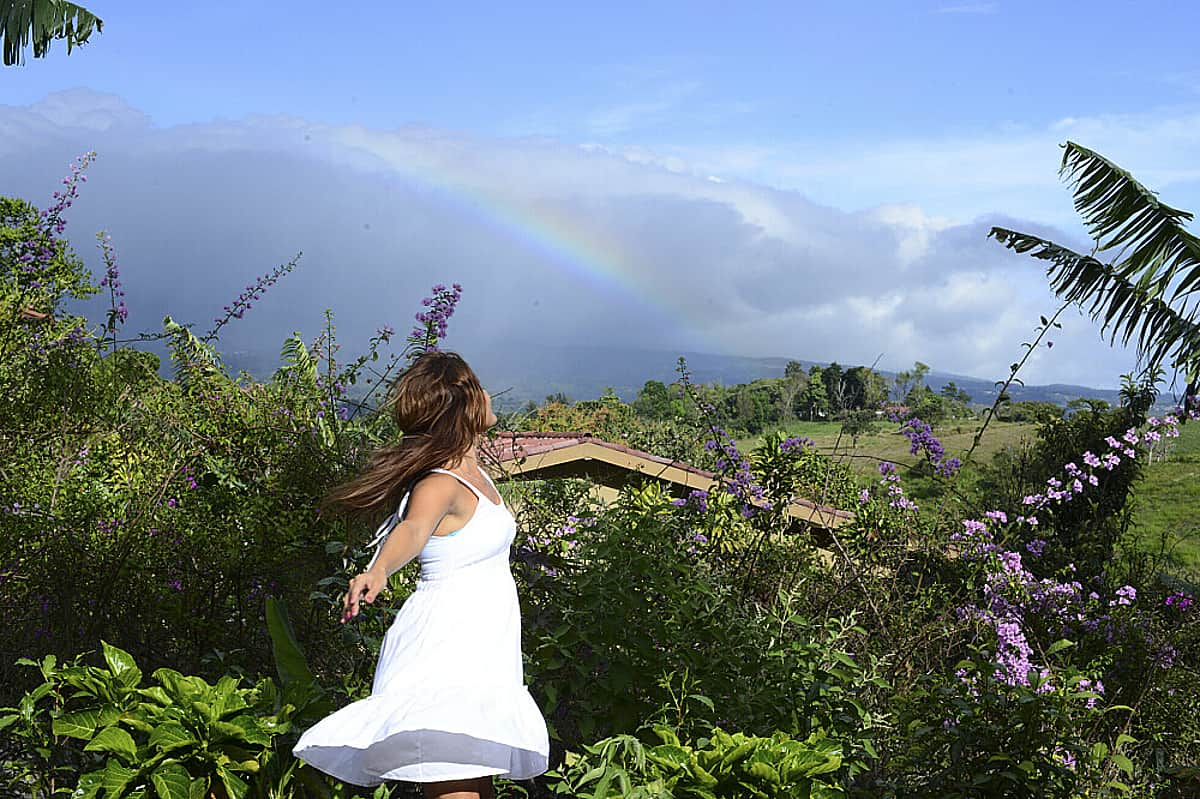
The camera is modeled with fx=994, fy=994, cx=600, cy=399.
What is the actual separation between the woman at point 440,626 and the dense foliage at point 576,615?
0.40 meters

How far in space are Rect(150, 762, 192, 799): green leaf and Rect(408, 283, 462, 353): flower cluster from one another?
349 cm

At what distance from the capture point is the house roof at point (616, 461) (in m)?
6.20

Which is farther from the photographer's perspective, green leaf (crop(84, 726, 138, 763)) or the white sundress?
green leaf (crop(84, 726, 138, 763))

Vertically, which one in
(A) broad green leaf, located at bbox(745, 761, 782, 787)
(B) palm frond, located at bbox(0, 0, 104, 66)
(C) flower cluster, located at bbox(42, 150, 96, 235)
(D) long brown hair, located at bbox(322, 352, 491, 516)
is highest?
(B) palm frond, located at bbox(0, 0, 104, 66)

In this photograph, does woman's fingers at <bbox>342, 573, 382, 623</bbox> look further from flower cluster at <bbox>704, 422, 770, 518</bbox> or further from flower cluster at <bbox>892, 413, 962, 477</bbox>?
flower cluster at <bbox>892, 413, 962, 477</bbox>

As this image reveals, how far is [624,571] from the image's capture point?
3.91 meters

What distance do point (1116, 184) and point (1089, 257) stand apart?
646mm

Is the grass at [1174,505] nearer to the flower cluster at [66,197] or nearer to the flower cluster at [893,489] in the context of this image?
the flower cluster at [893,489]

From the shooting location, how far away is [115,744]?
281 cm

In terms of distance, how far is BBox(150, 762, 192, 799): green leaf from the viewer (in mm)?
2816

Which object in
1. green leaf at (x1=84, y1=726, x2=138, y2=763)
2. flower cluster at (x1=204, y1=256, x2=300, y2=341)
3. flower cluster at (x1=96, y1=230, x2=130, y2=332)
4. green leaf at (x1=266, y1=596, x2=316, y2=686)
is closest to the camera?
green leaf at (x1=84, y1=726, x2=138, y2=763)

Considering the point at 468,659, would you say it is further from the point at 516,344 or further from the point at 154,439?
the point at 516,344

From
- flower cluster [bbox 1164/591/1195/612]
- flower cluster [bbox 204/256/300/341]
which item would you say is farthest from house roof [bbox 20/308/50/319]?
flower cluster [bbox 1164/591/1195/612]

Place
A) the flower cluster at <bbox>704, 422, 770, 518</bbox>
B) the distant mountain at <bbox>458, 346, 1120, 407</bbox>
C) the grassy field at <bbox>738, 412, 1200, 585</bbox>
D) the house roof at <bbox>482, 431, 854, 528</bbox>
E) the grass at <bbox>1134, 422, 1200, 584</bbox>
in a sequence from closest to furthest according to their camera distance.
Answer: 1. the flower cluster at <bbox>704, 422, 770, 518</bbox>
2. the house roof at <bbox>482, 431, 854, 528</bbox>
3. the distant mountain at <bbox>458, 346, 1120, 407</bbox>
4. the grassy field at <bbox>738, 412, 1200, 585</bbox>
5. the grass at <bbox>1134, 422, 1200, 584</bbox>
